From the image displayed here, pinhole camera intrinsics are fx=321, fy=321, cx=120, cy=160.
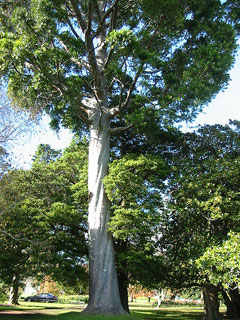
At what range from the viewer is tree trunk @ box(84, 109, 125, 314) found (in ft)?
33.8

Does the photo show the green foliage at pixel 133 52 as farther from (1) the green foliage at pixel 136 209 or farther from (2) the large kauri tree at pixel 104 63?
(1) the green foliage at pixel 136 209

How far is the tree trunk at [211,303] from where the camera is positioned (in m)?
12.9

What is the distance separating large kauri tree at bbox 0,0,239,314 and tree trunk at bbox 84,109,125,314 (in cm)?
3

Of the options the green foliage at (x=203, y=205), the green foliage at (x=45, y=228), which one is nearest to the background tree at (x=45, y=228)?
the green foliage at (x=45, y=228)

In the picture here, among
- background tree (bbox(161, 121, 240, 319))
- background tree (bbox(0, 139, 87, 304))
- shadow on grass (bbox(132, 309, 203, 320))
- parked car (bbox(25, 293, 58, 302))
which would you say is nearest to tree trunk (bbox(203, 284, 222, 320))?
background tree (bbox(161, 121, 240, 319))

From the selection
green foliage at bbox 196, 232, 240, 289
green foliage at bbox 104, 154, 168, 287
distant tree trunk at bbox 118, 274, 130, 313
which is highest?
green foliage at bbox 104, 154, 168, 287

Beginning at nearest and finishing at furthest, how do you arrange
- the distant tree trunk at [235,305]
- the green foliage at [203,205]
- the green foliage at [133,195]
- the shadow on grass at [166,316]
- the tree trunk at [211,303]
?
the green foliage at [133,195] < the green foliage at [203,205] < the tree trunk at [211,303] < the shadow on grass at [166,316] < the distant tree trunk at [235,305]

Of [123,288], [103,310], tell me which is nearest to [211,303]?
[123,288]

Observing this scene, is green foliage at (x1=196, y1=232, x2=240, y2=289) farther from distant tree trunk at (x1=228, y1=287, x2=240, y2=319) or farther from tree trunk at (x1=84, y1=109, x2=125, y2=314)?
distant tree trunk at (x1=228, y1=287, x2=240, y2=319)

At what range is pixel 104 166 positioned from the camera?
12.2 meters

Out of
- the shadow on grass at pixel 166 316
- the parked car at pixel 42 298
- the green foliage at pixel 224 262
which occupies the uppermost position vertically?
the green foliage at pixel 224 262

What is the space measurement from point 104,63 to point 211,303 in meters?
10.6

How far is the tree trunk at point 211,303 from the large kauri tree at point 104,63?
456cm

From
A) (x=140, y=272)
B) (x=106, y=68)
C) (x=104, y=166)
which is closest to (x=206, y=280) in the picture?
(x=140, y=272)
